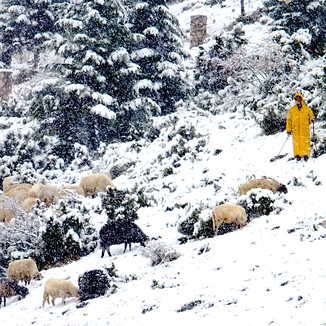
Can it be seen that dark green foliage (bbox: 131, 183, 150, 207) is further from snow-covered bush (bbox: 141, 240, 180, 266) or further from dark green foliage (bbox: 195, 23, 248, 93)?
dark green foliage (bbox: 195, 23, 248, 93)

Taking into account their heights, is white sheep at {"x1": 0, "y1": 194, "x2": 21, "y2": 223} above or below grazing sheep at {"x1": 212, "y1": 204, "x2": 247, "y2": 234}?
above

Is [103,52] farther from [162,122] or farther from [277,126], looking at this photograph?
[277,126]

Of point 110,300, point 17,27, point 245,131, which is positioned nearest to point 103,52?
point 245,131

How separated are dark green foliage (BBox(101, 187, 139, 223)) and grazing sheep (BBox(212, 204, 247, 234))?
6.35 ft

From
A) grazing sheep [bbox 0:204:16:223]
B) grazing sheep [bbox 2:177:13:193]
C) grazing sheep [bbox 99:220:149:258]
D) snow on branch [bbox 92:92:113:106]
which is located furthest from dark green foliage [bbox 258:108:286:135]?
grazing sheep [bbox 2:177:13:193]

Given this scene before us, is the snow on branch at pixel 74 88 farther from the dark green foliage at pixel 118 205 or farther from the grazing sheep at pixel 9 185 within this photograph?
the dark green foliage at pixel 118 205

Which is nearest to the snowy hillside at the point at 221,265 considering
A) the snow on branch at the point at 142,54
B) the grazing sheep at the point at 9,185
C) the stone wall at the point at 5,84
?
the grazing sheep at the point at 9,185

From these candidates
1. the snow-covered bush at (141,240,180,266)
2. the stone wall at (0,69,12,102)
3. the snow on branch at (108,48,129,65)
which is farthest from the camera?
the stone wall at (0,69,12,102)

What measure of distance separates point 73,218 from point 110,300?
3.53m

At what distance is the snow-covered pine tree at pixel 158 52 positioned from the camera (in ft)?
60.5

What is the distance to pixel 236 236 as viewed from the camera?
20.5ft

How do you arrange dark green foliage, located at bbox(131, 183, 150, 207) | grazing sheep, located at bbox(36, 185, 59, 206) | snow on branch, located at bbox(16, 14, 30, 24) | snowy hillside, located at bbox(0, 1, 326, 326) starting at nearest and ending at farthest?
snowy hillside, located at bbox(0, 1, 326, 326) → dark green foliage, located at bbox(131, 183, 150, 207) → grazing sheep, located at bbox(36, 185, 59, 206) → snow on branch, located at bbox(16, 14, 30, 24)

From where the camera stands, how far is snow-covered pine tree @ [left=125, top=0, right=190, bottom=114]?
Result: 18.5m

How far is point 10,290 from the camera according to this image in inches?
261
